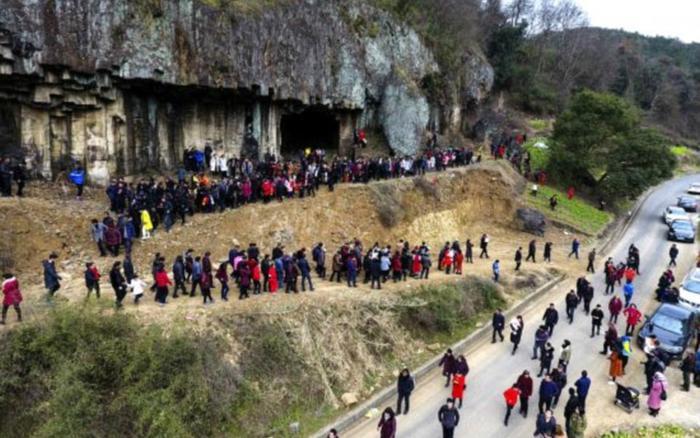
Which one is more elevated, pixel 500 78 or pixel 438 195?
pixel 500 78

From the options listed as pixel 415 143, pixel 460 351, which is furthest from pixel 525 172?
pixel 460 351

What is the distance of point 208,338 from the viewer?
1414 centimetres

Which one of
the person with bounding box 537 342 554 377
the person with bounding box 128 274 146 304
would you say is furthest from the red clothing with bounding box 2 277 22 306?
the person with bounding box 537 342 554 377

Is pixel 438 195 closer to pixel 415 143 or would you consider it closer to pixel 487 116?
pixel 415 143

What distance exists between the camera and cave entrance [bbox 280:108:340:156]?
111 feet

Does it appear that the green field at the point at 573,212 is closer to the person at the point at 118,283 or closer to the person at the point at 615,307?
the person at the point at 615,307

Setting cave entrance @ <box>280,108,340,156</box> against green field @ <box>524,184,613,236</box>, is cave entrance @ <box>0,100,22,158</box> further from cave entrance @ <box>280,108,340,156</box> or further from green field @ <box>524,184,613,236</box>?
green field @ <box>524,184,613,236</box>

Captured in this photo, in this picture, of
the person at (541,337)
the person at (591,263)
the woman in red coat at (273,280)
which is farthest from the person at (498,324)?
the person at (591,263)

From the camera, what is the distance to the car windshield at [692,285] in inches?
883

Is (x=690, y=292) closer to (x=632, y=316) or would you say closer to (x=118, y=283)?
(x=632, y=316)

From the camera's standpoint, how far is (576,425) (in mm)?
13281

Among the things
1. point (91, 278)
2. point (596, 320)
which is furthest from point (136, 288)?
point (596, 320)

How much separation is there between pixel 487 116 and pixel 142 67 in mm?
31034

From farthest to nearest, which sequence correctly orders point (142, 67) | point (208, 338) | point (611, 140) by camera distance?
point (611, 140) → point (142, 67) → point (208, 338)
